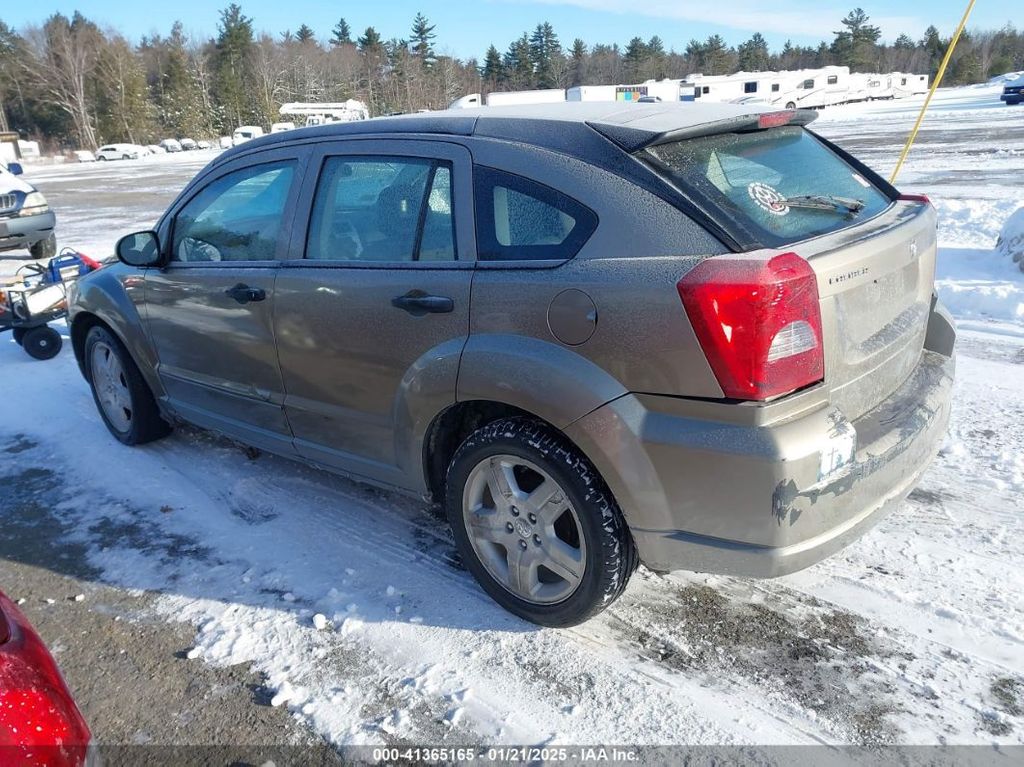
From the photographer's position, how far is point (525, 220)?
2.75 meters

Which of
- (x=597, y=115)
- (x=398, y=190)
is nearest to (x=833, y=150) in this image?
(x=597, y=115)

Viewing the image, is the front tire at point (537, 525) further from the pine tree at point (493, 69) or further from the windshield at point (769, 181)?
the pine tree at point (493, 69)

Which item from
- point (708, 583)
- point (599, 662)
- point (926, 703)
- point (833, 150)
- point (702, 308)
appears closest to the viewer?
point (702, 308)

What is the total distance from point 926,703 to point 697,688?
70cm

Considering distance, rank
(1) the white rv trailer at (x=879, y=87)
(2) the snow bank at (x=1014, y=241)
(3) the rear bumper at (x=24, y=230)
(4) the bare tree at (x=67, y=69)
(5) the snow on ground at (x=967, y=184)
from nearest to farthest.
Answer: (5) the snow on ground at (x=967, y=184) → (2) the snow bank at (x=1014, y=241) → (3) the rear bumper at (x=24, y=230) → (1) the white rv trailer at (x=879, y=87) → (4) the bare tree at (x=67, y=69)

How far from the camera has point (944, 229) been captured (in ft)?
29.3

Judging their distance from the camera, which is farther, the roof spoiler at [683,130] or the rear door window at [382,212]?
the rear door window at [382,212]

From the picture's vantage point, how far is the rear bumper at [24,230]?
38.6ft

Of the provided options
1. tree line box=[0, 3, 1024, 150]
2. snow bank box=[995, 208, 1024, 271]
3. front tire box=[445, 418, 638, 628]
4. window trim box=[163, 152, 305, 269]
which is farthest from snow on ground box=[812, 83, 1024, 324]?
tree line box=[0, 3, 1024, 150]

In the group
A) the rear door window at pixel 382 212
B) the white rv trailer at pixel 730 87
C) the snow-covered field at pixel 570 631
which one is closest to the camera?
the snow-covered field at pixel 570 631

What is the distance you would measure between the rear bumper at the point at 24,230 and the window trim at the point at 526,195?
1168 centimetres

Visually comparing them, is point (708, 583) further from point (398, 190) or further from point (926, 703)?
point (398, 190)

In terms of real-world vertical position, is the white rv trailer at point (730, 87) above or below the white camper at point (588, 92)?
above

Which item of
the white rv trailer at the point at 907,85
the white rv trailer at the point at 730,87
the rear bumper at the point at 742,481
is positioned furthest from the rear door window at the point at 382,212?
the white rv trailer at the point at 907,85
